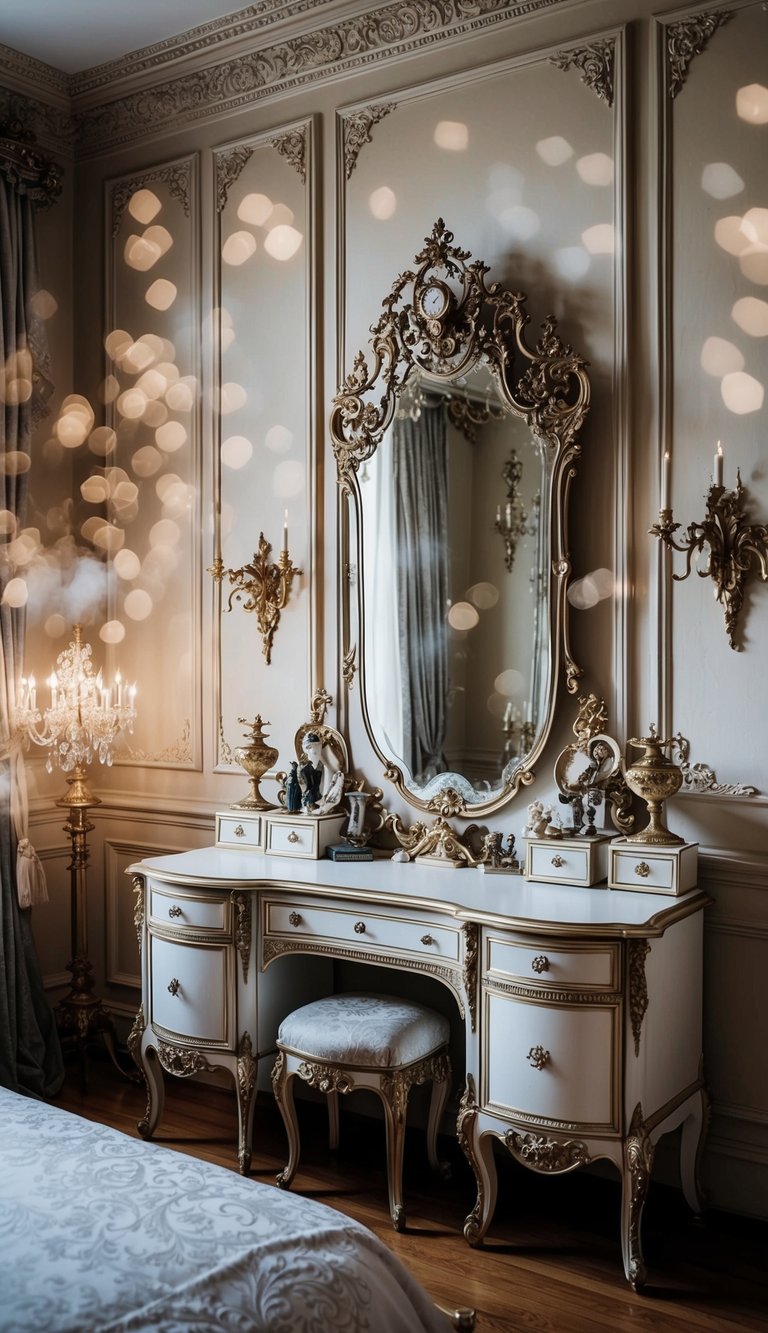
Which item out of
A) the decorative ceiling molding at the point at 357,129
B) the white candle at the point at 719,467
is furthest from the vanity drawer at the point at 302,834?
the decorative ceiling molding at the point at 357,129

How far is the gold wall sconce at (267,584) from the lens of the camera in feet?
12.2

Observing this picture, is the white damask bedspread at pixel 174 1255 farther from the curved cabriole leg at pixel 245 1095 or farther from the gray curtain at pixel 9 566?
the gray curtain at pixel 9 566

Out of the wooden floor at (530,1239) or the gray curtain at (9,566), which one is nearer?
the wooden floor at (530,1239)

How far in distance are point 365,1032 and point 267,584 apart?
1502mm

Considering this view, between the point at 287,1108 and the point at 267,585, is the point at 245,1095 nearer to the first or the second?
the point at 287,1108

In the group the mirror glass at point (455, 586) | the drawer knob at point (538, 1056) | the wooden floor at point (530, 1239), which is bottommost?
the wooden floor at point (530, 1239)

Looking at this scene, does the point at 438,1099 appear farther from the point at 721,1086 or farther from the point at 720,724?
the point at 720,724

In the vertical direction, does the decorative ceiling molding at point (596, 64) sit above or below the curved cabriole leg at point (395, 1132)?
above

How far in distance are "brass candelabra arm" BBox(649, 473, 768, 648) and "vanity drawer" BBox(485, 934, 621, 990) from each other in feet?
2.91

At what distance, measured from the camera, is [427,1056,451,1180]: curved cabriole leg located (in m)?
3.08

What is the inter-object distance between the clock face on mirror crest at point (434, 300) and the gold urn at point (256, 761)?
1.32 meters

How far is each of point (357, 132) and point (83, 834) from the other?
2.48m

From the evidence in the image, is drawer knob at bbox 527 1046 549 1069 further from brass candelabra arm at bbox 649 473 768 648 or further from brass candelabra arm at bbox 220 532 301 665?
brass candelabra arm at bbox 220 532 301 665

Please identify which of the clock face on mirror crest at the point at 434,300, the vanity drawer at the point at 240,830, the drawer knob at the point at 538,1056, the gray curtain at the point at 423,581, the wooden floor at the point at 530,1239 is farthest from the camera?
the vanity drawer at the point at 240,830
